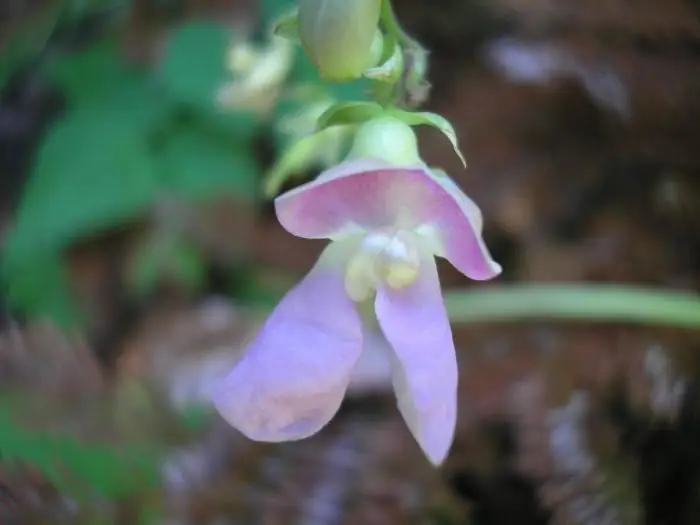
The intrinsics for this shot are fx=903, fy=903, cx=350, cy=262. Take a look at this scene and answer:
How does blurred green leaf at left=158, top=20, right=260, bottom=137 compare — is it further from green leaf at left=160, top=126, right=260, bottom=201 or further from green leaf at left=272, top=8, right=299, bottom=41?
green leaf at left=272, top=8, right=299, bottom=41

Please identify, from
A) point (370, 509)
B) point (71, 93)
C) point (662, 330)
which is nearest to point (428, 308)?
point (370, 509)

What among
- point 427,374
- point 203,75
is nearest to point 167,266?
point 203,75

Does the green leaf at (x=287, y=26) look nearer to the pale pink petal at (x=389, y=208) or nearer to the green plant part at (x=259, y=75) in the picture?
the pale pink petal at (x=389, y=208)

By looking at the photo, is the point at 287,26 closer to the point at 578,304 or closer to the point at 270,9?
the point at 578,304

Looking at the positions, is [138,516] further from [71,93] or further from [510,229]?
[71,93]

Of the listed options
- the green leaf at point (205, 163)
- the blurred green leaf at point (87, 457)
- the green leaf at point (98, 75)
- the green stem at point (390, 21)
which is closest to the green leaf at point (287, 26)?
the green stem at point (390, 21)

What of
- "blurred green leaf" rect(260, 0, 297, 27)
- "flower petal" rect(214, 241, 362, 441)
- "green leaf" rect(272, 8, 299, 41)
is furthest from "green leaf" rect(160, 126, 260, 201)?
"flower petal" rect(214, 241, 362, 441)
